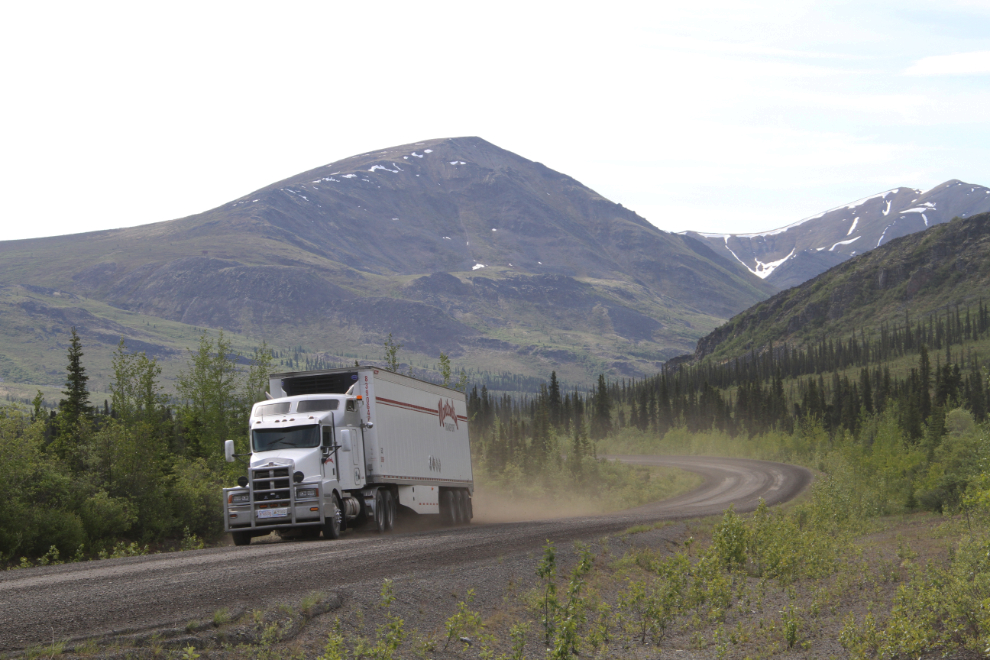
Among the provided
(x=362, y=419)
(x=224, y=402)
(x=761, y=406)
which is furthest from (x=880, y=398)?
(x=362, y=419)

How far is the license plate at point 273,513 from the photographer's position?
25.1 meters

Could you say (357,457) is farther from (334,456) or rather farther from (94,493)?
(94,493)

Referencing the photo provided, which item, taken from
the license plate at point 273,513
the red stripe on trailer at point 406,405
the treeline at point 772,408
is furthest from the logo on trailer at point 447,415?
the treeline at point 772,408

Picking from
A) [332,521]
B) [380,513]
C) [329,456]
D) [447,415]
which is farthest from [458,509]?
[332,521]

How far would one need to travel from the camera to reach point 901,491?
42.7 meters

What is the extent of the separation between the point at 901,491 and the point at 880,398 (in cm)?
7134

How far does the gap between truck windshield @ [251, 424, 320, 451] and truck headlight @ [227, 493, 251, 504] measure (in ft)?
5.63

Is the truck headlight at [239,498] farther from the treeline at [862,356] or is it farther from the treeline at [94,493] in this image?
the treeline at [862,356]

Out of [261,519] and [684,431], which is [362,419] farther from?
[684,431]

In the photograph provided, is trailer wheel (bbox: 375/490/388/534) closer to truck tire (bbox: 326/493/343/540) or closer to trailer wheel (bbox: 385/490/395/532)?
trailer wheel (bbox: 385/490/395/532)

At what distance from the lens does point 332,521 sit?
25625mm

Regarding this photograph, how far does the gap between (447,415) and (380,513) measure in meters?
8.48

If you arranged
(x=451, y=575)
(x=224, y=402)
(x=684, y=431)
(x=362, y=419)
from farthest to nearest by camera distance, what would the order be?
(x=684, y=431)
(x=224, y=402)
(x=362, y=419)
(x=451, y=575)

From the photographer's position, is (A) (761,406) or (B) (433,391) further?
(A) (761,406)
